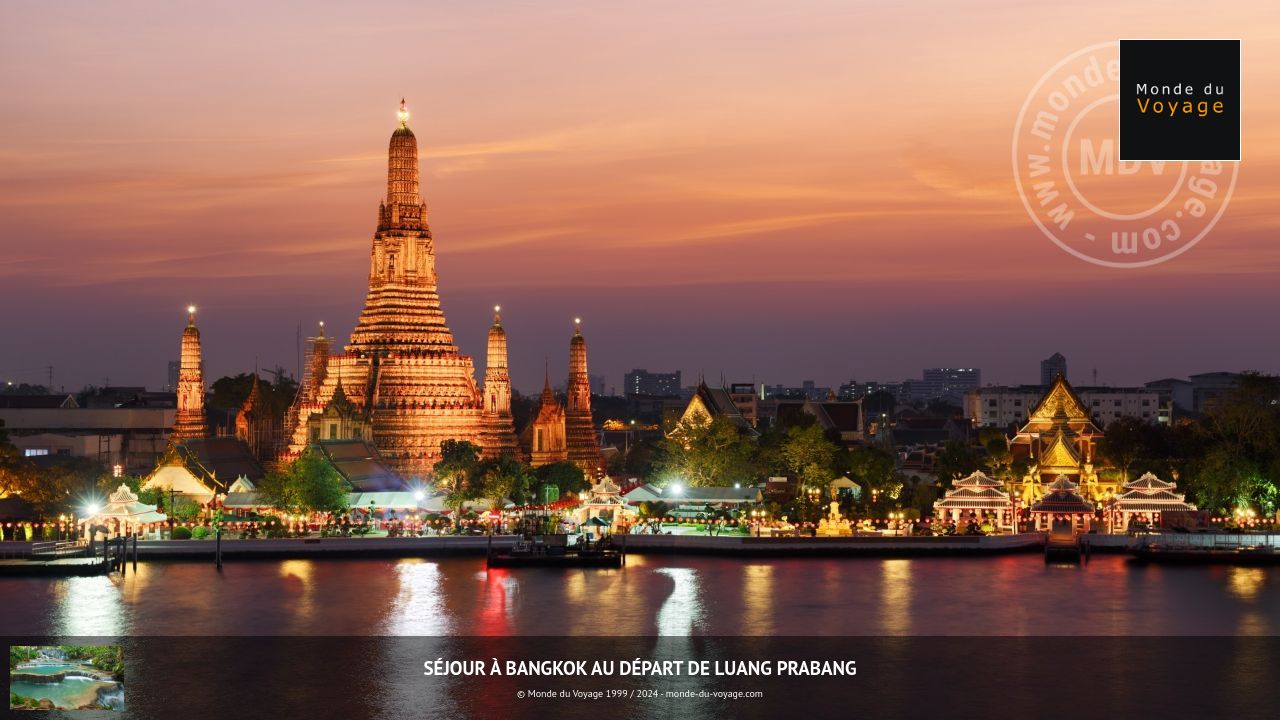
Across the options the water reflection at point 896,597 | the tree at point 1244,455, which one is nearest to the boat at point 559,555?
the water reflection at point 896,597

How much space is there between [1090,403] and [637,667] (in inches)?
5605

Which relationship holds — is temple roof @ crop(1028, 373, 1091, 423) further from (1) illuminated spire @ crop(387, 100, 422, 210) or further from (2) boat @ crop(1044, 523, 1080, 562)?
(1) illuminated spire @ crop(387, 100, 422, 210)

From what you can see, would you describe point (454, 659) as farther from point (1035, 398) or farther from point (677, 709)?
point (1035, 398)

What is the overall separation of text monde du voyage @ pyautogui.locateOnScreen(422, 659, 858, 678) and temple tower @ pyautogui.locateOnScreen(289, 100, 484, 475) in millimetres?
38549

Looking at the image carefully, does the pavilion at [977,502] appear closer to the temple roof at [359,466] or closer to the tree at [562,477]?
the tree at [562,477]

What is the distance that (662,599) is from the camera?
55344mm

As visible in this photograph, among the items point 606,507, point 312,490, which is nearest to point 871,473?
point 606,507

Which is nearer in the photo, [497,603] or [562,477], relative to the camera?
[497,603]

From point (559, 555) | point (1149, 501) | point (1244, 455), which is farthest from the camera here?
point (1149, 501)

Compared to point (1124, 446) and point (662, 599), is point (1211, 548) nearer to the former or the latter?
point (1124, 446)

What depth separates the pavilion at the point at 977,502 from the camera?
74.1 meters

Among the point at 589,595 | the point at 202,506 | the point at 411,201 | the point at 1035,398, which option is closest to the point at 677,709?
the point at 589,595

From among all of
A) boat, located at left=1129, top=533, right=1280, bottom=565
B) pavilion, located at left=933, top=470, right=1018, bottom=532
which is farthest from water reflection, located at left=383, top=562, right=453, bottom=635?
boat, located at left=1129, top=533, right=1280, bottom=565

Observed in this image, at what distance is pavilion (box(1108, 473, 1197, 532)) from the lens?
72.1 metres
